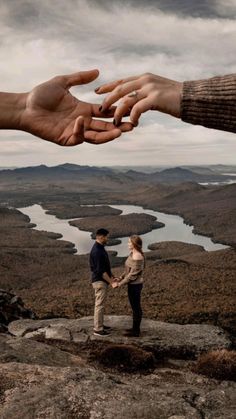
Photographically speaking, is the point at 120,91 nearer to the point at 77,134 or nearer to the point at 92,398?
the point at 77,134

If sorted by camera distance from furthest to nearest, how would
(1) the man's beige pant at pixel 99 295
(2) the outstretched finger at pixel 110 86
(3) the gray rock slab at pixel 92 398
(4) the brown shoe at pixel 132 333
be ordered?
1. (4) the brown shoe at pixel 132 333
2. (1) the man's beige pant at pixel 99 295
3. (3) the gray rock slab at pixel 92 398
4. (2) the outstretched finger at pixel 110 86

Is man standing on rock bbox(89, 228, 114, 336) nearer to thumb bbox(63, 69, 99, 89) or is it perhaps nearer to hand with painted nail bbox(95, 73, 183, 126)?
thumb bbox(63, 69, 99, 89)

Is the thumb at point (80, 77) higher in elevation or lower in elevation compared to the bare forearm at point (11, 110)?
higher

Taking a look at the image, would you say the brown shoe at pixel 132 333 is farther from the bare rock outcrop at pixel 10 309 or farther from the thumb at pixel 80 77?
the thumb at pixel 80 77

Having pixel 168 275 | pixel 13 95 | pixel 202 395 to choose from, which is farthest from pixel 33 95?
pixel 168 275

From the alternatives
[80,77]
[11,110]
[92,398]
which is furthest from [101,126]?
[92,398]

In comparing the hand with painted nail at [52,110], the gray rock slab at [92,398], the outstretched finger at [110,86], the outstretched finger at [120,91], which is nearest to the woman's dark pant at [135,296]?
the gray rock slab at [92,398]
